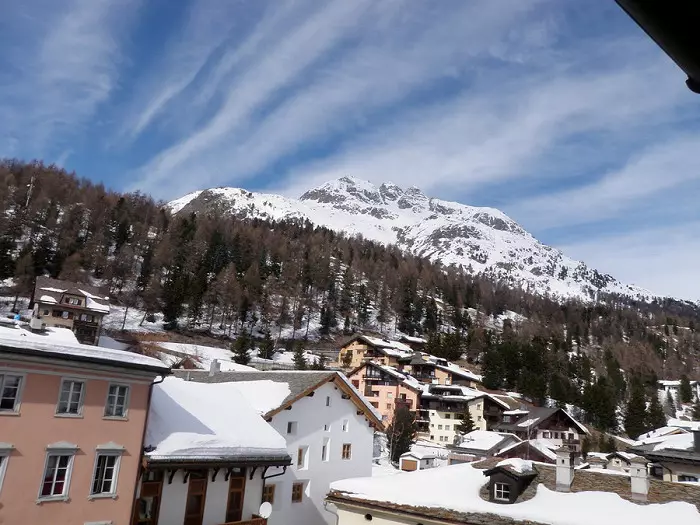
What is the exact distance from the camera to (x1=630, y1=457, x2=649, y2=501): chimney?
16.3m

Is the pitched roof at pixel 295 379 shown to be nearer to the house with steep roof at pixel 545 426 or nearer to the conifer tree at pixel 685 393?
the house with steep roof at pixel 545 426

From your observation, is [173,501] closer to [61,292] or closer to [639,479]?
[639,479]

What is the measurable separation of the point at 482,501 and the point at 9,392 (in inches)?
584

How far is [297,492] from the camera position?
27.4 metres

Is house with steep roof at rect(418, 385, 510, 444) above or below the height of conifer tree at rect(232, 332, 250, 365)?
below

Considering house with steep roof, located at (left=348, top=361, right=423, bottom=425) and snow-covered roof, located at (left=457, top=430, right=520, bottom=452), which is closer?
snow-covered roof, located at (left=457, top=430, right=520, bottom=452)

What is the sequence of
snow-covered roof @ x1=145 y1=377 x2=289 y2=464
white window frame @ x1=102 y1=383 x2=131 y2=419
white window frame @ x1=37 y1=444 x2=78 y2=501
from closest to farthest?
white window frame @ x1=37 y1=444 x2=78 y2=501, white window frame @ x1=102 y1=383 x2=131 y2=419, snow-covered roof @ x1=145 y1=377 x2=289 y2=464

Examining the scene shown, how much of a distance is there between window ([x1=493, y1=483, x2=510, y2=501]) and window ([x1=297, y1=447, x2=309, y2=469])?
13.4 metres

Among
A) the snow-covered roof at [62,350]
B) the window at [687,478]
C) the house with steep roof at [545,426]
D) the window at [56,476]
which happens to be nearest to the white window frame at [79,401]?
the snow-covered roof at [62,350]

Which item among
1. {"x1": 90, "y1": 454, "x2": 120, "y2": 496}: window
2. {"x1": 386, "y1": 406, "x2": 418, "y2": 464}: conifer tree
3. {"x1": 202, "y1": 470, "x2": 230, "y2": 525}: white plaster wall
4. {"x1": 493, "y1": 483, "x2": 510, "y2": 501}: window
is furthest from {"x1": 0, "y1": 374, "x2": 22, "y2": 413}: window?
{"x1": 386, "y1": 406, "x2": 418, "y2": 464}: conifer tree

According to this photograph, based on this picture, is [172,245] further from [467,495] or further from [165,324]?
[467,495]

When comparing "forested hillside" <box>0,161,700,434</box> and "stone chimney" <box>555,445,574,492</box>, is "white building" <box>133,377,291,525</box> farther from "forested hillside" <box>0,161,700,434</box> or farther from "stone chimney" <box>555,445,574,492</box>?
"forested hillside" <box>0,161,700,434</box>

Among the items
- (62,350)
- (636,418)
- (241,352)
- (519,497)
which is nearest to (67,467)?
(62,350)

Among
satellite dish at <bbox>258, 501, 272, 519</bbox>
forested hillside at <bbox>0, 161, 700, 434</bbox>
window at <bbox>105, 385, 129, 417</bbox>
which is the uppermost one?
forested hillside at <bbox>0, 161, 700, 434</bbox>
